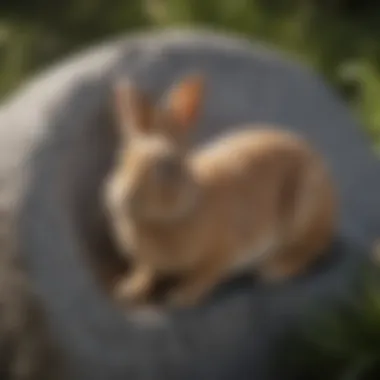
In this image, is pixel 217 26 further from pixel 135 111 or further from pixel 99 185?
pixel 135 111

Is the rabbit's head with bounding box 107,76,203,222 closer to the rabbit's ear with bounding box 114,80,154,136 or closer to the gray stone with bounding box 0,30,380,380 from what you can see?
the rabbit's ear with bounding box 114,80,154,136

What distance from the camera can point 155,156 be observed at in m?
1.90

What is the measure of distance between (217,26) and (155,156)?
5.43 ft

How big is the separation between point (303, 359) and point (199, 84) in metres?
0.48

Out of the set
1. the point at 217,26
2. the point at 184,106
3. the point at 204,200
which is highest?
the point at 217,26

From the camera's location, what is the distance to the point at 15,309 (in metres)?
2.01

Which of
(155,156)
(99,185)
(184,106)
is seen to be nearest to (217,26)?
(99,185)

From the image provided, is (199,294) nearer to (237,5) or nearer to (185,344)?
(185,344)

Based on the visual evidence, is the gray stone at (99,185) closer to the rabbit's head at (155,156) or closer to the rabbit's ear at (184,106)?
the rabbit's head at (155,156)

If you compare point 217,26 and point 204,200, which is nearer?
point 204,200

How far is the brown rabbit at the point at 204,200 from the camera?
6.27ft

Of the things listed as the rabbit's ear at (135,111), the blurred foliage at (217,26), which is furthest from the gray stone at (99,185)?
the blurred foliage at (217,26)

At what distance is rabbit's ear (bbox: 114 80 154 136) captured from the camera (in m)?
1.98

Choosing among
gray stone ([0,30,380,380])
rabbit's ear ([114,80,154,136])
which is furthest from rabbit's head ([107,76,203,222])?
gray stone ([0,30,380,380])
